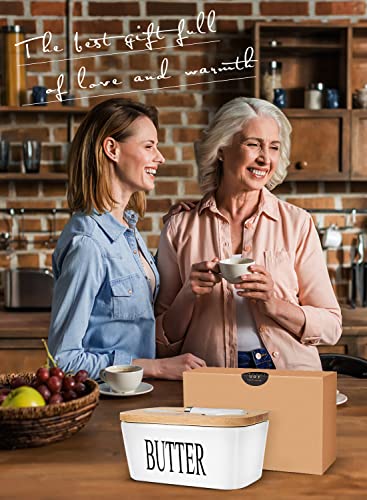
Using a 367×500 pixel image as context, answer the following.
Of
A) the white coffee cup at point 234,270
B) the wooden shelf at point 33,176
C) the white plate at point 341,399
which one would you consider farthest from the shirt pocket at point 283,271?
the wooden shelf at point 33,176

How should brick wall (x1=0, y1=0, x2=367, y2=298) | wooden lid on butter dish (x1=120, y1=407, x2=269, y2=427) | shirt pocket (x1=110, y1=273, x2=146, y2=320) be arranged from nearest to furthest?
wooden lid on butter dish (x1=120, y1=407, x2=269, y2=427) < shirt pocket (x1=110, y1=273, x2=146, y2=320) < brick wall (x1=0, y1=0, x2=367, y2=298)

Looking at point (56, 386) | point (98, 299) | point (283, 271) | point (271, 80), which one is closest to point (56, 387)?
point (56, 386)

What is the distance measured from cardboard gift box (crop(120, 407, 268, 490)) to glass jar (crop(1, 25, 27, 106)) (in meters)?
2.77

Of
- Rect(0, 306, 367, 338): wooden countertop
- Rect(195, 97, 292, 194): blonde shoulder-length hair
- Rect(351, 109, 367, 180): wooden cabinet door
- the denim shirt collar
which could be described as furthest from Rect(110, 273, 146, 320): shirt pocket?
Rect(351, 109, 367, 180): wooden cabinet door

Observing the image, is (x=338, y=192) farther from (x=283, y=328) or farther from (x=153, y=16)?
(x=283, y=328)

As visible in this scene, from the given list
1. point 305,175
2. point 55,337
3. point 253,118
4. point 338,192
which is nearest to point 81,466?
point 55,337

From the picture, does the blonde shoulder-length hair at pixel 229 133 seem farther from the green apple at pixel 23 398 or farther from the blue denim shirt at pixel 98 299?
the green apple at pixel 23 398

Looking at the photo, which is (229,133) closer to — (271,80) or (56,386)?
(56,386)

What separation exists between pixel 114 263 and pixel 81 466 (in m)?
0.78

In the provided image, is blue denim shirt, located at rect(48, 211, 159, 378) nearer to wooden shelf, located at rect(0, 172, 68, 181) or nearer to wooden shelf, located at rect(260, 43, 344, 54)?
wooden shelf, located at rect(0, 172, 68, 181)

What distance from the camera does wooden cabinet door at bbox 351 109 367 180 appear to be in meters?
3.81

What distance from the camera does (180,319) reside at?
233 cm

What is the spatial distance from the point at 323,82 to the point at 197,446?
9.60 feet

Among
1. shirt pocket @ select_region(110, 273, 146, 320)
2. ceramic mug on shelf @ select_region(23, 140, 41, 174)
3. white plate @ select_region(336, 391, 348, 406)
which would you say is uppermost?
ceramic mug on shelf @ select_region(23, 140, 41, 174)
